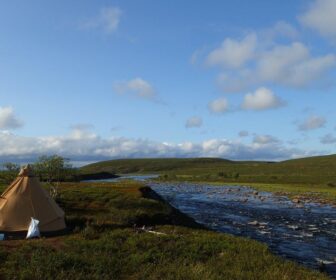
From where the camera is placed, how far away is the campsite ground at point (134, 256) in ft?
53.5

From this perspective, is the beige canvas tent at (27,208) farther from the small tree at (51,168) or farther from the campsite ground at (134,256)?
the small tree at (51,168)

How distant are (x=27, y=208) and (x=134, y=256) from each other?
11.0 meters

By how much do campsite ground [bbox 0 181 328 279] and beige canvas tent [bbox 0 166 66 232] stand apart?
5.64 ft

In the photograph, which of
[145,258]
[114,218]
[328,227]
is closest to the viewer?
[145,258]

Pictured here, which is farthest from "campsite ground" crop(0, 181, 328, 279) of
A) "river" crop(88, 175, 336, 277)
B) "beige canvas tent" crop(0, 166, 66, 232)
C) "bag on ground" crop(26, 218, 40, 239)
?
"river" crop(88, 175, 336, 277)

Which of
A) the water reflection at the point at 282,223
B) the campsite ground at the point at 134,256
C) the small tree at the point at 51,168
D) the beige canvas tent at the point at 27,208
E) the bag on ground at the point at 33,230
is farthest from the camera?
the small tree at the point at 51,168

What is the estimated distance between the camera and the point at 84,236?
24.1 metres

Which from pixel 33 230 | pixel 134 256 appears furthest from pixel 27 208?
pixel 134 256

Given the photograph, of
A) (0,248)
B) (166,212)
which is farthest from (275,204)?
(0,248)

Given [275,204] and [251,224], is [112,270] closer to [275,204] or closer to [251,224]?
[251,224]

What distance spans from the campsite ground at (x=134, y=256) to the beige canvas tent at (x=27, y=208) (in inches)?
67.7

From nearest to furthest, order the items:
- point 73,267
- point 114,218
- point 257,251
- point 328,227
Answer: point 73,267 → point 257,251 → point 114,218 → point 328,227

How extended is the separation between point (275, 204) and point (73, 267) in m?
48.7

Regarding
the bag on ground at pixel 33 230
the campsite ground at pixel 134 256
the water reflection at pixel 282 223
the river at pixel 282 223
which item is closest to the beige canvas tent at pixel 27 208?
the bag on ground at pixel 33 230
